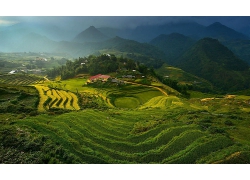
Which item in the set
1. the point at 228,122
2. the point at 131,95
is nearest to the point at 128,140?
the point at 228,122

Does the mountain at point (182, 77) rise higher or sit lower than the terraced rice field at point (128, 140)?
lower

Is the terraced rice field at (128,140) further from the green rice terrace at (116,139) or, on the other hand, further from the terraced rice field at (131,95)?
the terraced rice field at (131,95)

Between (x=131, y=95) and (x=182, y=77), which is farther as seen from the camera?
(x=182, y=77)

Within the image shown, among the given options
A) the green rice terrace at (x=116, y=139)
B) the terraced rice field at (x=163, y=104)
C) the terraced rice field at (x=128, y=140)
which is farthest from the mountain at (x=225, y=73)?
A: the terraced rice field at (x=128, y=140)

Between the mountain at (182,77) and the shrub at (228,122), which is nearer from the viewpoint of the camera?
the shrub at (228,122)

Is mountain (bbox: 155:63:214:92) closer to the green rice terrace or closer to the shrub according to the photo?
the shrub

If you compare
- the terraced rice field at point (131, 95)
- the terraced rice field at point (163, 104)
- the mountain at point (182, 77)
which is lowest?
the mountain at point (182, 77)

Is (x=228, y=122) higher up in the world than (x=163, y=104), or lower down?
higher up

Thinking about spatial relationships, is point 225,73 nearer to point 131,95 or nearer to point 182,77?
point 182,77

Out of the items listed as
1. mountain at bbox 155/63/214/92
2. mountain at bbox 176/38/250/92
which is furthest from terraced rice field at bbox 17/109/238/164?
mountain at bbox 176/38/250/92

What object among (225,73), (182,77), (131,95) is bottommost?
(182,77)
